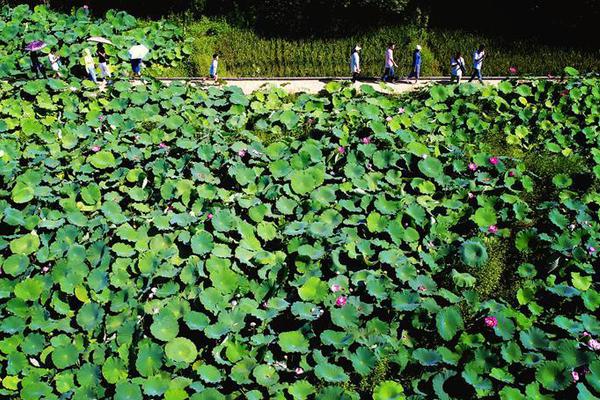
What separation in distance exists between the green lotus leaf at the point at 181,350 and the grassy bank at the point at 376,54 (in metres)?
6.60

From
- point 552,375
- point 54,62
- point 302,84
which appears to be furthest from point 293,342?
point 54,62

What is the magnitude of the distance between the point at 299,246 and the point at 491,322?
215cm

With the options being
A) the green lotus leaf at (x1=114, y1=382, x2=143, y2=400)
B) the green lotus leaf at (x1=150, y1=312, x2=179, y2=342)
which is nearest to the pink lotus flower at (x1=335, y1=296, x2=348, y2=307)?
the green lotus leaf at (x1=150, y1=312, x2=179, y2=342)

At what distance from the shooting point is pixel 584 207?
6402mm

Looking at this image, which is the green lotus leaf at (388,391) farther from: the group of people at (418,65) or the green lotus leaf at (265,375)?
the group of people at (418,65)

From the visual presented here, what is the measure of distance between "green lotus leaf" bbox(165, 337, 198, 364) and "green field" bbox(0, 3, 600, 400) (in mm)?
19

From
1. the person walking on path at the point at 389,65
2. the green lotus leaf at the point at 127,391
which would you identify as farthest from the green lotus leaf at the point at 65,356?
the person walking on path at the point at 389,65

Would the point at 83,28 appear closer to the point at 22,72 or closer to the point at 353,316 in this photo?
the point at 22,72

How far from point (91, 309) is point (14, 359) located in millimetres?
818

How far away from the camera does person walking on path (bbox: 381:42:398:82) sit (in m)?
9.55

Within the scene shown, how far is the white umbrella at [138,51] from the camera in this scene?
32.4 feet

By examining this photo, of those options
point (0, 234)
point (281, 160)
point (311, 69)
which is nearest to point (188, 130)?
point (281, 160)

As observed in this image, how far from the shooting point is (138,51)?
9.91m

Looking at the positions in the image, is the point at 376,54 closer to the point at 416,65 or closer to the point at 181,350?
the point at 416,65
